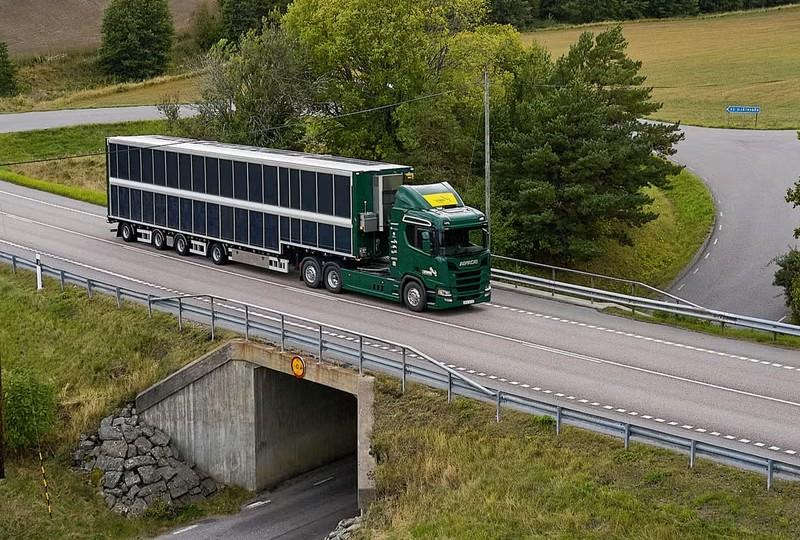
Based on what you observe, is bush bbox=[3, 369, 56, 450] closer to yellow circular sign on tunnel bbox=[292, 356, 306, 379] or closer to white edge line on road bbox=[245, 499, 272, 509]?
white edge line on road bbox=[245, 499, 272, 509]

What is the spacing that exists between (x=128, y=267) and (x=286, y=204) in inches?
268

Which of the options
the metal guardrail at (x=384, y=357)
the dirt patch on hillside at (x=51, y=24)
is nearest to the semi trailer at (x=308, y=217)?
the metal guardrail at (x=384, y=357)

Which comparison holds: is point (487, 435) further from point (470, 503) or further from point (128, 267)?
point (128, 267)

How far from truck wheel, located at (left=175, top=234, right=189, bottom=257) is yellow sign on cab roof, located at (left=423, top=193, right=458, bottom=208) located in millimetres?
11520

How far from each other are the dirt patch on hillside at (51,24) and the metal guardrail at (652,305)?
6880 centimetres

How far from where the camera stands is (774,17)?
381 feet

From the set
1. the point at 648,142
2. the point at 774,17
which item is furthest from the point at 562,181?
the point at 774,17

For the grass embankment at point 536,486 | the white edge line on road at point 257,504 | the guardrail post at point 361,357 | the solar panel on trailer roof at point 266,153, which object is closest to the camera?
the grass embankment at point 536,486

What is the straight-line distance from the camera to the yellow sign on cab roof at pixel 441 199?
30.7 metres

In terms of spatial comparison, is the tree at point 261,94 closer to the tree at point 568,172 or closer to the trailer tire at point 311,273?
the tree at point 568,172

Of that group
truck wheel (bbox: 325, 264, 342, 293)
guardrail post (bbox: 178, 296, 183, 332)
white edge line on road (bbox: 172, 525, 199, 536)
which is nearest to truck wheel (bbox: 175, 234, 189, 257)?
truck wheel (bbox: 325, 264, 342, 293)

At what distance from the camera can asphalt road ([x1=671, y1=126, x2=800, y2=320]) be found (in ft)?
147

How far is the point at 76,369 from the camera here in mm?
31891

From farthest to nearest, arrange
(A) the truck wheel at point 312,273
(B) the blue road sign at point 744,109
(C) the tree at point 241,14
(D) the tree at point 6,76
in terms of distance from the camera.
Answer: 1. (C) the tree at point 241,14
2. (D) the tree at point 6,76
3. (B) the blue road sign at point 744,109
4. (A) the truck wheel at point 312,273
